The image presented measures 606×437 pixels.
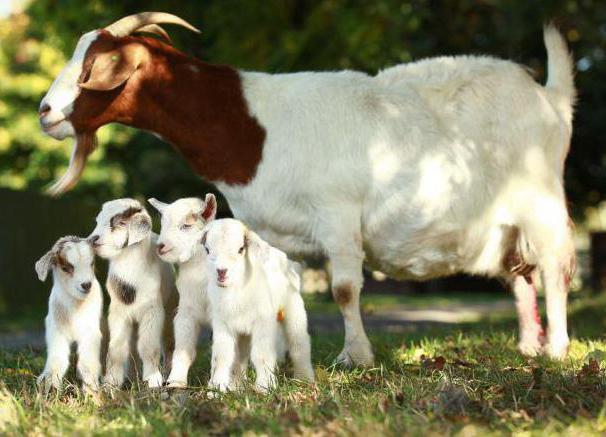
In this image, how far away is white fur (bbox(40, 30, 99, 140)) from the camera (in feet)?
21.4

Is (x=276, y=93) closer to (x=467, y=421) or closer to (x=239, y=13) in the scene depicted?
(x=467, y=421)

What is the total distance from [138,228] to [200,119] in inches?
57.3

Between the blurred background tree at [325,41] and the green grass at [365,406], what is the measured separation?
6.33 meters

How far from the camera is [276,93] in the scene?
694cm

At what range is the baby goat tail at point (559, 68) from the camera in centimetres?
762

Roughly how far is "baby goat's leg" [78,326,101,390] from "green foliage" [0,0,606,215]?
4681 millimetres

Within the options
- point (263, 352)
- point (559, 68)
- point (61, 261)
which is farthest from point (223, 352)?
point (559, 68)

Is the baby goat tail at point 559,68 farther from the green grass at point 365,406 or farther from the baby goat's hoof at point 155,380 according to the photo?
the baby goat's hoof at point 155,380

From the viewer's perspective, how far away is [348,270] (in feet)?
21.5

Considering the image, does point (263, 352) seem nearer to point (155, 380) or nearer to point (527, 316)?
point (155, 380)

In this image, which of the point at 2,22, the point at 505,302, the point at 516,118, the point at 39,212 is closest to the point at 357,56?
the point at 39,212

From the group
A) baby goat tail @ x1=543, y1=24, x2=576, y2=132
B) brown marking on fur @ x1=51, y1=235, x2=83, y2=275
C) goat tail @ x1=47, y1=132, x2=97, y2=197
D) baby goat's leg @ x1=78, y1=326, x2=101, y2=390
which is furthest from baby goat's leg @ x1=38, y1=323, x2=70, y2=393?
baby goat tail @ x1=543, y1=24, x2=576, y2=132

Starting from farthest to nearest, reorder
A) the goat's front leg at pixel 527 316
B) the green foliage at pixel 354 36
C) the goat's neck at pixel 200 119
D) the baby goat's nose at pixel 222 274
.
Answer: the green foliage at pixel 354 36, the goat's front leg at pixel 527 316, the goat's neck at pixel 200 119, the baby goat's nose at pixel 222 274

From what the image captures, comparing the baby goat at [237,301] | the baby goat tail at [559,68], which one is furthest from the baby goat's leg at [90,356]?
the baby goat tail at [559,68]
